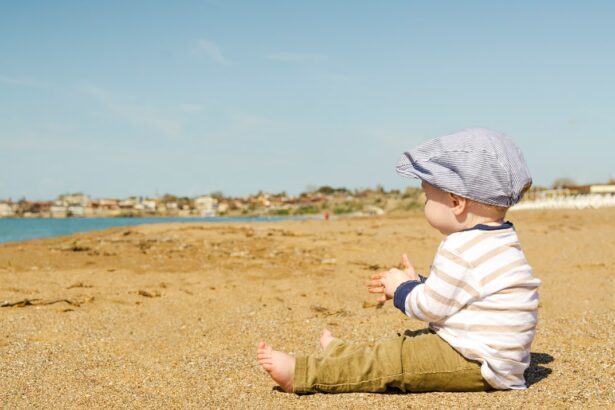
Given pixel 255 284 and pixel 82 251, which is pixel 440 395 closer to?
pixel 255 284

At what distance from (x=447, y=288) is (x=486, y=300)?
0.17 metres

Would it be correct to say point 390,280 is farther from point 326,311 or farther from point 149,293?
point 149,293

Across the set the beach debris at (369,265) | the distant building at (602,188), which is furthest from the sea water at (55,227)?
the distant building at (602,188)

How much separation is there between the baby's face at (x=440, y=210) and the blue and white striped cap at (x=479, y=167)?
66 mm

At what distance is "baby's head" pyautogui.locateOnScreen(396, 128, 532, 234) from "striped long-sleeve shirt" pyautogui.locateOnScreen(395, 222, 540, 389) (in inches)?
4.1

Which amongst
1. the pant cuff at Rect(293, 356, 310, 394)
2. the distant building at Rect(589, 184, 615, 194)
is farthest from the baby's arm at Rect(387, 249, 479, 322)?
the distant building at Rect(589, 184, 615, 194)

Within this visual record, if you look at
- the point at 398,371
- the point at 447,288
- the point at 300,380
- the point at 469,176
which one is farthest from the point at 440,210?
the point at 300,380

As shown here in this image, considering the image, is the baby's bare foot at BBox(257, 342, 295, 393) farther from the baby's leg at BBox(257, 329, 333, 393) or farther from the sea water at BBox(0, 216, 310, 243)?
the sea water at BBox(0, 216, 310, 243)

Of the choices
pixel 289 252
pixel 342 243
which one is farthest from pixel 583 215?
pixel 289 252

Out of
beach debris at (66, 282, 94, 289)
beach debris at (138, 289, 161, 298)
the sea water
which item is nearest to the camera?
beach debris at (138, 289, 161, 298)

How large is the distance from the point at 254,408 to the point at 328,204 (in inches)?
1726

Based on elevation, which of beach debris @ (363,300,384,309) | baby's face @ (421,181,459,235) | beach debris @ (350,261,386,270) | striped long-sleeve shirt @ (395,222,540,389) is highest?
baby's face @ (421,181,459,235)

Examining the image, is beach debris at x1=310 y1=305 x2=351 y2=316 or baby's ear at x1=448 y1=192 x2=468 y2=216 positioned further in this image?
beach debris at x1=310 y1=305 x2=351 y2=316

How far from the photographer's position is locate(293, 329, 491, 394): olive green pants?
239 centimetres
